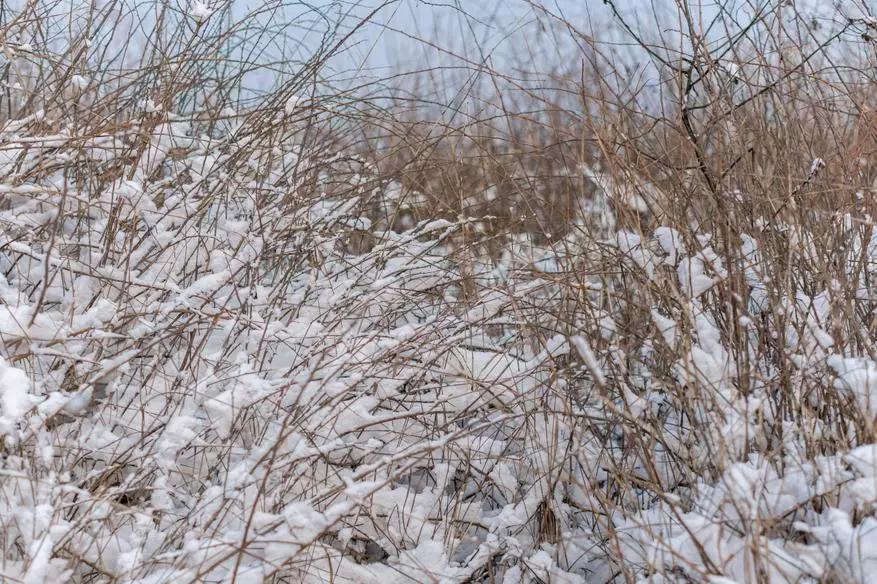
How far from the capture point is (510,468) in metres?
1.92

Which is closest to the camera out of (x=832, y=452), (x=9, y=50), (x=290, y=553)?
(x=290, y=553)

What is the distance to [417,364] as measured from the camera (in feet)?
6.91

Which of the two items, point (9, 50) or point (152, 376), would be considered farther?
point (9, 50)

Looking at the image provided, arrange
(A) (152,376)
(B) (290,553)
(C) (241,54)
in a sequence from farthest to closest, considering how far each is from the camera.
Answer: (C) (241,54) → (A) (152,376) → (B) (290,553)

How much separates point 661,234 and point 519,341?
567 millimetres

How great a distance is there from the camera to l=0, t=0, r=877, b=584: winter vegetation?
138cm

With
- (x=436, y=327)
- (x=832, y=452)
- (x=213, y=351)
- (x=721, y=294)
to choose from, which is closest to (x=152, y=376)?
(x=213, y=351)

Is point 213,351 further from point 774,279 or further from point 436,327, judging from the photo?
point 774,279

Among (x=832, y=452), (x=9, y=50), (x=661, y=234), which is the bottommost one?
(x=832, y=452)

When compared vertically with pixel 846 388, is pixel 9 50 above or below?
above

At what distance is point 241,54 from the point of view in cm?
246

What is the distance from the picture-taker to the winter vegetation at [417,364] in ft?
4.54

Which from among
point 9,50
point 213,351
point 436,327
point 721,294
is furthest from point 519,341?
point 9,50

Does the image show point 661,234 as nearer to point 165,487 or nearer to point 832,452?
point 832,452
